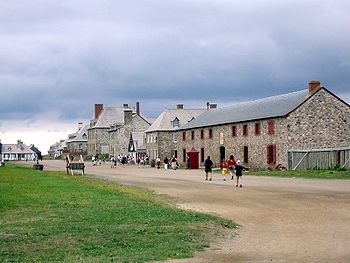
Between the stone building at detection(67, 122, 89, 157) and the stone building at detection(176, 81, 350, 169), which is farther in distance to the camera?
the stone building at detection(67, 122, 89, 157)

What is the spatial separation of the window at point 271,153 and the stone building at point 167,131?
3176 centimetres

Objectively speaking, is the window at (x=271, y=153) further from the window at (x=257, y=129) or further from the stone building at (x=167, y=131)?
the stone building at (x=167, y=131)

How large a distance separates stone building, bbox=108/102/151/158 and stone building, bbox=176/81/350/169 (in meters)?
45.7

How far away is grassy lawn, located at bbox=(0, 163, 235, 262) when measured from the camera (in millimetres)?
12094

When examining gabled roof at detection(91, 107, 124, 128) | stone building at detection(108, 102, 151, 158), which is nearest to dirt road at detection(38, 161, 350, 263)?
stone building at detection(108, 102, 151, 158)

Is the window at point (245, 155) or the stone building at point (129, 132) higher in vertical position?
the stone building at point (129, 132)

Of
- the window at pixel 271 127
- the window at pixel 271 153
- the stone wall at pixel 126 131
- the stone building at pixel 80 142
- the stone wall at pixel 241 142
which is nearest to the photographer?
the stone wall at pixel 241 142

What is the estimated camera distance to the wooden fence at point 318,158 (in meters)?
50.7

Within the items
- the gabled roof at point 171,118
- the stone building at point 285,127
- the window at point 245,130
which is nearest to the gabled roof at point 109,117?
the gabled roof at point 171,118

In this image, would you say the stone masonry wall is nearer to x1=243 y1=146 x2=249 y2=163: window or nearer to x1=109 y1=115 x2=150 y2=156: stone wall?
x1=243 y1=146 x2=249 y2=163: window

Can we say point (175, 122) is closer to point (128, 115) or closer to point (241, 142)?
point (128, 115)

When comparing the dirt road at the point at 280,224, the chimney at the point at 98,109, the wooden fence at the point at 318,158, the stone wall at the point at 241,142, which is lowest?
the dirt road at the point at 280,224

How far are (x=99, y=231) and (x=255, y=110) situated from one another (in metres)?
53.1

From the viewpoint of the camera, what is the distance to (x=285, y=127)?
5750cm
